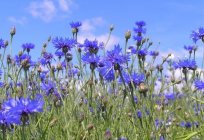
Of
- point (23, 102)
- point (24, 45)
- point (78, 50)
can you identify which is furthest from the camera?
point (24, 45)

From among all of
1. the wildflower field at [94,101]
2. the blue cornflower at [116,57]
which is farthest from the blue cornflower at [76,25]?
the blue cornflower at [116,57]

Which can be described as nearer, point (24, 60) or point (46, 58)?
point (24, 60)

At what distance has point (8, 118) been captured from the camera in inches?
75.8

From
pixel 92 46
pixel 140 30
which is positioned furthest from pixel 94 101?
pixel 140 30

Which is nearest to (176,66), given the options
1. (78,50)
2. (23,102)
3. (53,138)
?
(78,50)

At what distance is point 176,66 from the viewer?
321 centimetres

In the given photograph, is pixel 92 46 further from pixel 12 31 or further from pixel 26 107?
pixel 26 107

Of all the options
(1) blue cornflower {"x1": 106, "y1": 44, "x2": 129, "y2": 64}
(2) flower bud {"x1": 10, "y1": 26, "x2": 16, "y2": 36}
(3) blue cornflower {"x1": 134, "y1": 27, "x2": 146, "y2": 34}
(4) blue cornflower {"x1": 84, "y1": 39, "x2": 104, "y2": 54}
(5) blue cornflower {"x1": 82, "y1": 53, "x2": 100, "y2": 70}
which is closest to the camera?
(1) blue cornflower {"x1": 106, "y1": 44, "x2": 129, "y2": 64}

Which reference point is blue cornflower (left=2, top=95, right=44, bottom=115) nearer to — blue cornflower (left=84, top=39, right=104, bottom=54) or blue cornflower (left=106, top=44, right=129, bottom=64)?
blue cornflower (left=106, top=44, right=129, bottom=64)

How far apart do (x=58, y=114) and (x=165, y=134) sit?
0.77m

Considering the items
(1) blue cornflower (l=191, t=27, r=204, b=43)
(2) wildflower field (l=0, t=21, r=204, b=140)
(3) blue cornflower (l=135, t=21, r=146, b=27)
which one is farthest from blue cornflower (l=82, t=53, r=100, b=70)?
(3) blue cornflower (l=135, t=21, r=146, b=27)

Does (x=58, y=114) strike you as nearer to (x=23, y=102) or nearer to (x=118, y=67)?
(x=118, y=67)

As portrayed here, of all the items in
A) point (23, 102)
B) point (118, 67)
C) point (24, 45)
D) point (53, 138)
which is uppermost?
point (24, 45)

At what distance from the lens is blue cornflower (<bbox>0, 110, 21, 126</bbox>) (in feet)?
6.19
